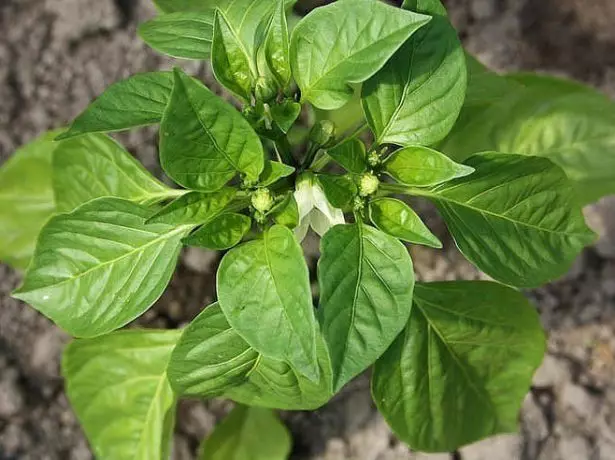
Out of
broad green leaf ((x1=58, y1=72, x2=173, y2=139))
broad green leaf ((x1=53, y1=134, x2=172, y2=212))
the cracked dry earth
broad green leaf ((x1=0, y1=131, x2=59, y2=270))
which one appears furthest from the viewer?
the cracked dry earth

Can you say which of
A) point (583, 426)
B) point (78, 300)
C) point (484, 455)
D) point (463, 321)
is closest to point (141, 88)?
point (78, 300)

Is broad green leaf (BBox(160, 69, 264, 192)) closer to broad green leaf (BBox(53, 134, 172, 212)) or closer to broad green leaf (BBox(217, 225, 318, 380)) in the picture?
broad green leaf (BBox(217, 225, 318, 380))

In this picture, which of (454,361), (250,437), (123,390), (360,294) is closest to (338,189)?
(360,294)

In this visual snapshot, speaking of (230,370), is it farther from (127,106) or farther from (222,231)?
(127,106)

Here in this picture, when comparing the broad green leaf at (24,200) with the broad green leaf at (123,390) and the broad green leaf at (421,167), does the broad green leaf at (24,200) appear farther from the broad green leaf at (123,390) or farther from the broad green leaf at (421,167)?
the broad green leaf at (421,167)

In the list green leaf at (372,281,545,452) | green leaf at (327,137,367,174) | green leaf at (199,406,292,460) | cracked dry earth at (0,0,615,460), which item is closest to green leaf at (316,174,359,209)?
green leaf at (327,137,367,174)

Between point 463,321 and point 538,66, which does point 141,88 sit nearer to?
point 463,321
